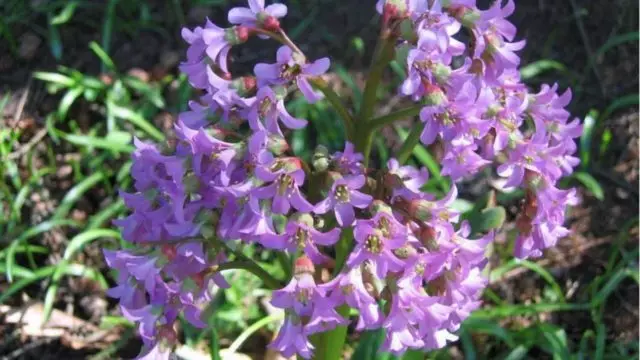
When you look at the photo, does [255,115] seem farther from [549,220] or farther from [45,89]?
[45,89]

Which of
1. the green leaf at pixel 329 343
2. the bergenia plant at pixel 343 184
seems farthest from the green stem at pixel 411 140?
the green leaf at pixel 329 343

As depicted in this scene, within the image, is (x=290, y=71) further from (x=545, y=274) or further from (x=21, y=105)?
(x=21, y=105)

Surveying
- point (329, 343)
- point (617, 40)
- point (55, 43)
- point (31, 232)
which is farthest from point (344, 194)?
point (55, 43)

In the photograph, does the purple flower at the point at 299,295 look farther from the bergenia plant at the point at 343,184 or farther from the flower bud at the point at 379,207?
the flower bud at the point at 379,207

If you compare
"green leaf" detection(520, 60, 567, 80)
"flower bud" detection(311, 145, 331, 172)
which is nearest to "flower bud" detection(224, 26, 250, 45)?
"flower bud" detection(311, 145, 331, 172)

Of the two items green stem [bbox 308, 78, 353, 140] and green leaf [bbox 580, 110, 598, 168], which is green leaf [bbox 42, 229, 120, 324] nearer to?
green stem [bbox 308, 78, 353, 140]

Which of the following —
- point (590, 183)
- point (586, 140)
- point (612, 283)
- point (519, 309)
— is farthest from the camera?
point (586, 140)

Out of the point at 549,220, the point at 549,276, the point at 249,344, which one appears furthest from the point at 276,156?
the point at 549,276
